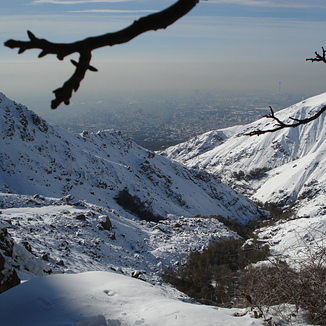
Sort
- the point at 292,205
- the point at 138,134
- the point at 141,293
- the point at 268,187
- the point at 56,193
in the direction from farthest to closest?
the point at 138,134 → the point at 268,187 → the point at 292,205 → the point at 56,193 → the point at 141,293

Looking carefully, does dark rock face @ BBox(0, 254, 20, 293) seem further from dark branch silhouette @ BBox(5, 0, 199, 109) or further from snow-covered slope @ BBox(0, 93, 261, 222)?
snow-covered slope @ BBox(0, 93, 261, 222)

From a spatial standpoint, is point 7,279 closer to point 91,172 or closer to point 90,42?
point 90,42

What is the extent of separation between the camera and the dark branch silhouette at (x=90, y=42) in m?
1.50

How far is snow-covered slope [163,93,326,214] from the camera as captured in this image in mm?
98100

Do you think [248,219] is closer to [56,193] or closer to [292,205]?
[292,205]

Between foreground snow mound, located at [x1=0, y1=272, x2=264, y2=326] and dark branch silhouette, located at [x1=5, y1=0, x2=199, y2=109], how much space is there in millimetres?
3233

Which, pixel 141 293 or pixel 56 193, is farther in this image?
pixel 56 193


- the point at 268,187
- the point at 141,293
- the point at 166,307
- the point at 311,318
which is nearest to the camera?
the point at 311,318

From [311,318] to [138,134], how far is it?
196632mm

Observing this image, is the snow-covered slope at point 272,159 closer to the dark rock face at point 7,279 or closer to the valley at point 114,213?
the valley at point 114,213

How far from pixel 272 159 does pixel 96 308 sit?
142m

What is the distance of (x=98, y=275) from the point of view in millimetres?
5688

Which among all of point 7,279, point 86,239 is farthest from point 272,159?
point 7,279

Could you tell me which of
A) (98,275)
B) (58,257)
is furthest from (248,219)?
(98,275)
